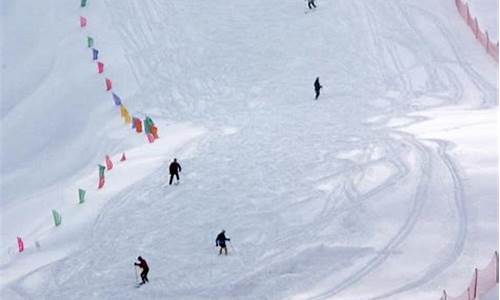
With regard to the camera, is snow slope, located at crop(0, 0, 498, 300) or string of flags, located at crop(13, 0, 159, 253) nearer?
snow slope, located at crop(0, 0, 498, 300)

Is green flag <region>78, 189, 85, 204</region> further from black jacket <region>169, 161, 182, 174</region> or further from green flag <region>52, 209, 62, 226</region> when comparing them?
black jacket <region>169, 161, 182, 174</region>

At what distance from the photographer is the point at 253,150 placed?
1120 inches

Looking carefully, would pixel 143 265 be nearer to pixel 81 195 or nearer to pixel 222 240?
pixel 222 240

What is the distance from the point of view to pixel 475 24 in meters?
36.4

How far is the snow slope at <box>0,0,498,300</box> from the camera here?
20.3 m

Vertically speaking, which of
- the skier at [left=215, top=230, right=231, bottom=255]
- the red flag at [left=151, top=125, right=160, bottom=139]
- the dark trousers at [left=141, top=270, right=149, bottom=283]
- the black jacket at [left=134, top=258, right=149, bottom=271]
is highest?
the red flag at [left=151, top=125, right=160, bottom=139]

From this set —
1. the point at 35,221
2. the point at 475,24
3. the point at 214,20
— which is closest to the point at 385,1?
the point at 475,24

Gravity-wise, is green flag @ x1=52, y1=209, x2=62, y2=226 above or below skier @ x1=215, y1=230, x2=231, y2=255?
above

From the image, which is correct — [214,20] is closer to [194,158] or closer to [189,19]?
[189,19]

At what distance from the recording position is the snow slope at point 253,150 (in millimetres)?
20328

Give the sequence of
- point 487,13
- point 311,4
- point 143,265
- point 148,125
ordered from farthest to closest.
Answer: point 311,4 → point 487,13 → point 148,125 → point 143,265

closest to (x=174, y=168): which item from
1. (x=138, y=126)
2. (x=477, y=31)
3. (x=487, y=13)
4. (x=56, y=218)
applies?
(x=56, y=218)

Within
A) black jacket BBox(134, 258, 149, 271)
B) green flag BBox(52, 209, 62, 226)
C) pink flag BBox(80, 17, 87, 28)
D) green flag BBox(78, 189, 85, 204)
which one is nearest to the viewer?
black jacket BBox(134, 258, 149, 271)

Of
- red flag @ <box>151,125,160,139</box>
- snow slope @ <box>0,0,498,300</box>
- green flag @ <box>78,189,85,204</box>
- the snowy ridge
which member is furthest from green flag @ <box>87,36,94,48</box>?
the snowy ridge
